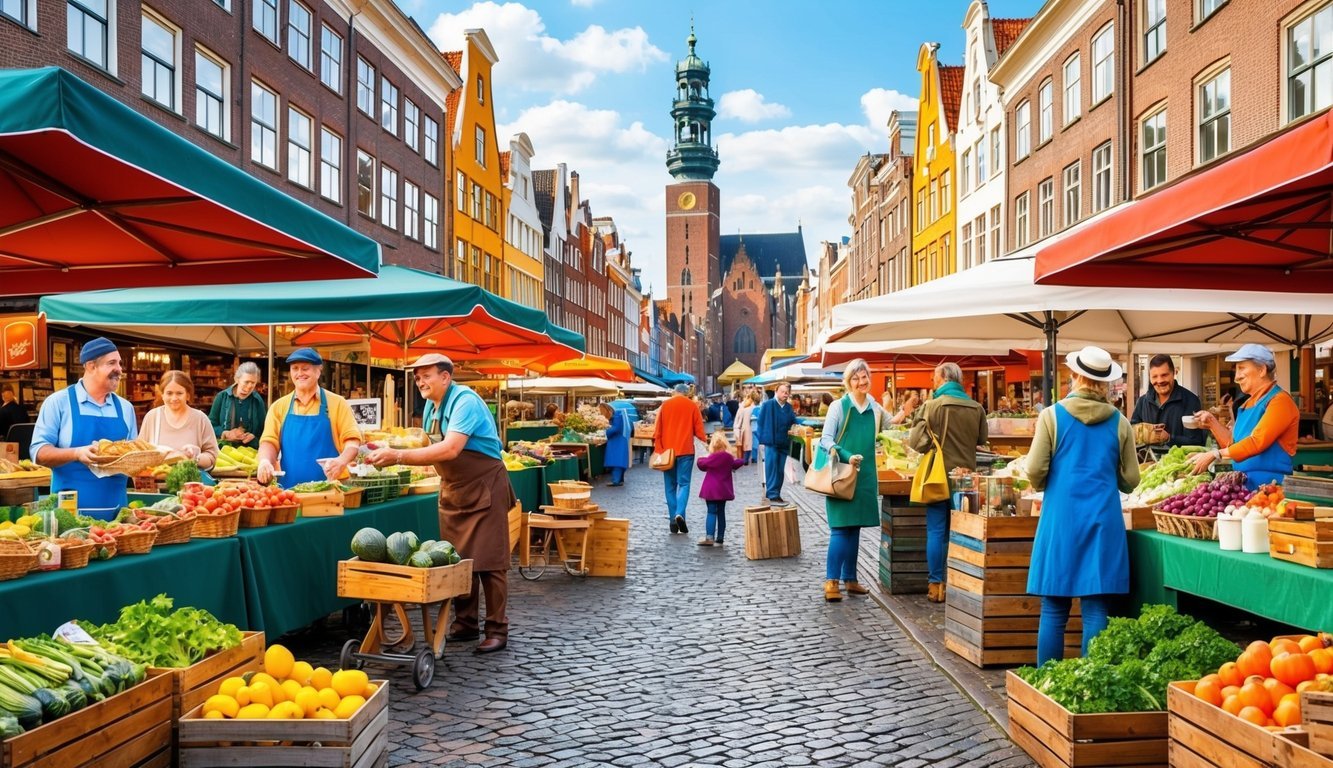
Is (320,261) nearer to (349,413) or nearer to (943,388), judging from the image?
(349,413)

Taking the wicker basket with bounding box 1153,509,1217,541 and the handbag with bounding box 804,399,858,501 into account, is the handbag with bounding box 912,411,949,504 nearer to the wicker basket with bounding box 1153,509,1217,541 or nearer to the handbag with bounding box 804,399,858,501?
the handbag with bounding box 804,399,858,501

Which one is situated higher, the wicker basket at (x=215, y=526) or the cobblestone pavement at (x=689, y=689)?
the wicker basket at (x=215, y=526)

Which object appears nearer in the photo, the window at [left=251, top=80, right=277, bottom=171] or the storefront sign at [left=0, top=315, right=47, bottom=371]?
the storefront sign at [left=0, top=315, right=47, bottom=371]

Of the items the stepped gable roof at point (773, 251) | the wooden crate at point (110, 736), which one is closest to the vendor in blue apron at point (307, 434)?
the wooden crate at point (110, 736)

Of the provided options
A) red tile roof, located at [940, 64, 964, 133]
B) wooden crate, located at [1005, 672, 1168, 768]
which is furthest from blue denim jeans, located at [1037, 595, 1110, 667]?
red tile roof, located at [940, 64, 964, 133]

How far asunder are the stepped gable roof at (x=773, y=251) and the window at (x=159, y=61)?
130m

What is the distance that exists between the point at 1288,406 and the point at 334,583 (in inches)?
254

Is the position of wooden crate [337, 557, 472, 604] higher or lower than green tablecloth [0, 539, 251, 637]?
lower

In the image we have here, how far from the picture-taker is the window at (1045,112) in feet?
95.4

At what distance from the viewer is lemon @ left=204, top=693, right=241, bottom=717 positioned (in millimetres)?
4108

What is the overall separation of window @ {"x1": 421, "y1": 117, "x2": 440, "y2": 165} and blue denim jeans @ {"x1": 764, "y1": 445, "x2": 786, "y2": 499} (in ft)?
71.7

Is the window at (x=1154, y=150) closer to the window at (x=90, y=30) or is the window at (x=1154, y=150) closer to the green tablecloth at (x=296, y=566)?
the green tablecloth at (x=296, y=566)

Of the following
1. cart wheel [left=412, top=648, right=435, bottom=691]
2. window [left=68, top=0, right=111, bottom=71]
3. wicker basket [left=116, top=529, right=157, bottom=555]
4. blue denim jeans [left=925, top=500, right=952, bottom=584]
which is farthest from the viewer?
window [left=68, top=0, right=111, bottom=71]

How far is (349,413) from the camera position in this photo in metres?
7.96
